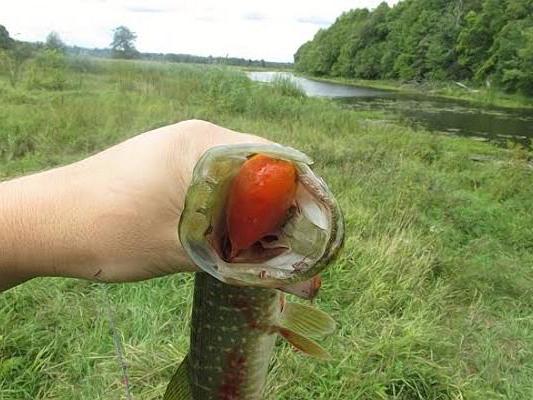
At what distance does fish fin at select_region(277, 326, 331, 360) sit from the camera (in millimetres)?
1449

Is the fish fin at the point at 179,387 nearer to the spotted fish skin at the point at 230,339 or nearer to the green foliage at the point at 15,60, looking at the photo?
Result: the spotted fish skin at the point at 230,339

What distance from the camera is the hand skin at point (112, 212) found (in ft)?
4.07

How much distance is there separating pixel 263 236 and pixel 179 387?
27.5 inches

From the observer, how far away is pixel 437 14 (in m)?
63.8

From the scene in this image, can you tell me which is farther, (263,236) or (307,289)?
(307,289)

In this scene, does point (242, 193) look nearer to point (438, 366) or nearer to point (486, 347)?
point (438, 366)

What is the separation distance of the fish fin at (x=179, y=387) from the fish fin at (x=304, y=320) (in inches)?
12.8

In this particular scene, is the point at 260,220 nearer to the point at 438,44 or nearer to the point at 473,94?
the point at 473,94

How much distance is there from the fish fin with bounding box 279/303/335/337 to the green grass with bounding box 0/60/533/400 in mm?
2284

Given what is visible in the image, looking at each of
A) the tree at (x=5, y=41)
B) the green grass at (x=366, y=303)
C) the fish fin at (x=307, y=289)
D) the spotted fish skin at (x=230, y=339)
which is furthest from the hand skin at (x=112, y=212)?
the tree at (x=5, y=41)

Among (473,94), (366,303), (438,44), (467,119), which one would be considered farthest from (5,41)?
(438,44)

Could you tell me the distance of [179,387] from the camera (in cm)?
158

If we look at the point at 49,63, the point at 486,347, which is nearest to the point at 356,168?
the point at 486,347

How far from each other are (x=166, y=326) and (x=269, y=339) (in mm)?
2880
